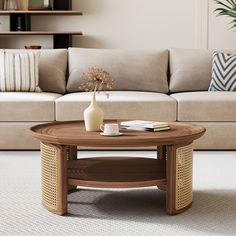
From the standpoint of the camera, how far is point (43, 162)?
104 inches

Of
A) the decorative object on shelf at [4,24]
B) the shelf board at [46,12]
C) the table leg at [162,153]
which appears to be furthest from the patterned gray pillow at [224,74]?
the decorative object on shelf at [4,24]

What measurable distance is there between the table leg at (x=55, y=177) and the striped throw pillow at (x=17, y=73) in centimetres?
194

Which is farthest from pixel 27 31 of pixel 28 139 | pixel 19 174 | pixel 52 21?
pixel 19 174

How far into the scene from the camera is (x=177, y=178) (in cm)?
254

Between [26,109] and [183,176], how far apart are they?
1.85 m

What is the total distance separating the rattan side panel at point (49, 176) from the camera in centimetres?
255

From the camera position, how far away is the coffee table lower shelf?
251cm

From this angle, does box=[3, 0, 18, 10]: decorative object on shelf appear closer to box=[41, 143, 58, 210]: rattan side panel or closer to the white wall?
the white wall

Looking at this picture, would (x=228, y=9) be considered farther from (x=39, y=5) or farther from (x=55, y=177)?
(x=55, y=177)

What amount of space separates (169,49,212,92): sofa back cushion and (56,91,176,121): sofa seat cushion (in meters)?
0.64

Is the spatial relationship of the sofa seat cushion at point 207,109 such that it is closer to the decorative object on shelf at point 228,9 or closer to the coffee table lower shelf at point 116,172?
the coffee table lower shelf at point 116,172

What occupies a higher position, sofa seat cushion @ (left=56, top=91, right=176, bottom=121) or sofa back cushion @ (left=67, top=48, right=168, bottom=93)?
sofa back cushion @ (left=67, top=48, right=168, bottom=93)

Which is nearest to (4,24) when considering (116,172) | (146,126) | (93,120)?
(93,120)

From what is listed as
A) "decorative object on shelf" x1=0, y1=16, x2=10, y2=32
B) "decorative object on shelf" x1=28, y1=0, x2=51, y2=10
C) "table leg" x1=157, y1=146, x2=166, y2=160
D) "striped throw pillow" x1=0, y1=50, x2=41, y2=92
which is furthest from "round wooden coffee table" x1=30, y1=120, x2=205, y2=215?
"decorative object on shelf" x1=0, y1=16, x2=10, y2=32
